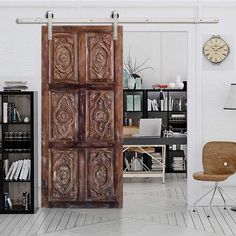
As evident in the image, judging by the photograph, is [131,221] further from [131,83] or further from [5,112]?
[131,83]

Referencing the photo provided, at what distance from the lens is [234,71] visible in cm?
935

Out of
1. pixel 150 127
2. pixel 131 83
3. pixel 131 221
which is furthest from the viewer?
pixel 131 83

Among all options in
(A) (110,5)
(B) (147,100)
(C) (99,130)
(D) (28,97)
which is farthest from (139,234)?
(B) (147,100)

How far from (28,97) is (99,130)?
47.4 inches

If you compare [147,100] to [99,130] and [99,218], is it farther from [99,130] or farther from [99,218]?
[99,218]

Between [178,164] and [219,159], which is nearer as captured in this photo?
[219,159]

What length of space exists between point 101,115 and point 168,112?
5.20 m

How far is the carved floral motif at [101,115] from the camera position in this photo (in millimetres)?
9297

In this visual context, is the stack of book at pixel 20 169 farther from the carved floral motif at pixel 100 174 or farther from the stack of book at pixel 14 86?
the stack of book at pixel 14 86

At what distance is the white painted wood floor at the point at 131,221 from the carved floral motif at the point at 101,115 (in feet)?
3.84

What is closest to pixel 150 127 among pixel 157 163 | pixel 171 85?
pixel 157 163

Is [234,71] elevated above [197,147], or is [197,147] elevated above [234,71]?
[234,71]

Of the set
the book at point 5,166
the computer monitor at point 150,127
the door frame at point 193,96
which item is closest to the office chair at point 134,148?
the computer monitor at point 150,127

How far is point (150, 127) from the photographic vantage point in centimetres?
1216
